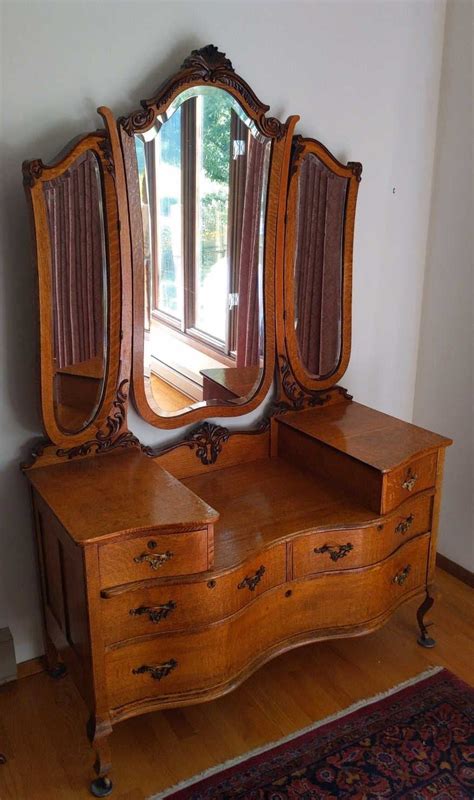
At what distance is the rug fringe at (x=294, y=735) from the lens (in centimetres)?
178

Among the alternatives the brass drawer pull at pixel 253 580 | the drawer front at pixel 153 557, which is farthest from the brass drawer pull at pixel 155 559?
the brass drawer pull at pixel 253 580

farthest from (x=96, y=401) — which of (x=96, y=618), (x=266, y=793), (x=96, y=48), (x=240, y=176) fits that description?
(x=266, y=793)

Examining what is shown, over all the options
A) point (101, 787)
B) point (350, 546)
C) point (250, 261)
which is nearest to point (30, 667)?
point (101, 787)

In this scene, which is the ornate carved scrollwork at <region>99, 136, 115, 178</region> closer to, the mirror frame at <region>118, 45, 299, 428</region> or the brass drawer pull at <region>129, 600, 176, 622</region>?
the mirror frame at <region>118, 45, 299, 428</region>

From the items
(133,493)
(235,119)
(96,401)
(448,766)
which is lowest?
(448,766)

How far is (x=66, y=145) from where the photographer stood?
1.80m

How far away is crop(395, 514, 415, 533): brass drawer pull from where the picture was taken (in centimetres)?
208

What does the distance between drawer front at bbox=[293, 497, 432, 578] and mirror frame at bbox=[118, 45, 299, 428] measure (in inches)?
18.5

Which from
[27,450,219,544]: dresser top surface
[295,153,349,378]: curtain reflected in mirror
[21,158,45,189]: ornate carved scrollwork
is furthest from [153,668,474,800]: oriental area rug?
[21,158,45,189]: ornate carved scrollwork

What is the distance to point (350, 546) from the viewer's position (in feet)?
6.46

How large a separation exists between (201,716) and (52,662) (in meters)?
0.46

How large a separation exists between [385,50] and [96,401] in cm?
141

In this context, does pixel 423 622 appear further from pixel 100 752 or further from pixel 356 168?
pixel 356 168

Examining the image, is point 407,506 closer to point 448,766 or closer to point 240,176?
point 448,766
